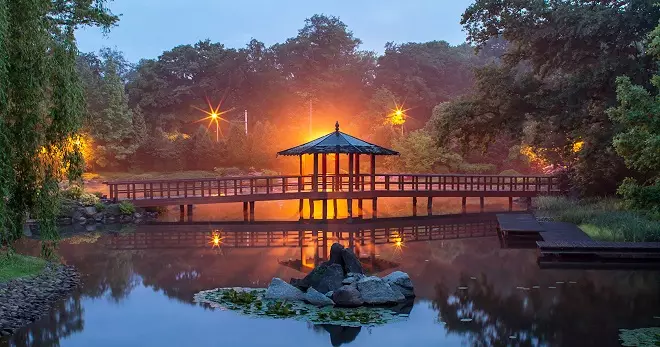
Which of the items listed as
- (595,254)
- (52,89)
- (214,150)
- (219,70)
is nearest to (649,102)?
(595,254)

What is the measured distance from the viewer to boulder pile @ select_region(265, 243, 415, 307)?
1197 cm

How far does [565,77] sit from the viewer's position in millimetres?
25312

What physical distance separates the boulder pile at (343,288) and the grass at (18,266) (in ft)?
16.7

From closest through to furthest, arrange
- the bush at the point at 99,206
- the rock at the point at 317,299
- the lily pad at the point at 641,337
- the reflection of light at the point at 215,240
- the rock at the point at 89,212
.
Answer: the lily pad at the point at 641,337 → the rock at the point at 317,299 → the reflection of light at the point at 215,240 → the rock at the point at 89,212 → the bush at the point at 99,206

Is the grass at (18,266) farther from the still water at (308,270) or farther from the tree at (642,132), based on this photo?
the tree at (642,132)

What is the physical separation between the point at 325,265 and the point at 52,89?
5960 mm

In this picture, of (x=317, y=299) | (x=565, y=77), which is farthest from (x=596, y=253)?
(x=565, y=77)

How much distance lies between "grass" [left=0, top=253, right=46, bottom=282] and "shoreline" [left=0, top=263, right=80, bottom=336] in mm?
135

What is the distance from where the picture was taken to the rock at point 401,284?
12611mm

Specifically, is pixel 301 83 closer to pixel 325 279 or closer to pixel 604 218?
pixel 604 218

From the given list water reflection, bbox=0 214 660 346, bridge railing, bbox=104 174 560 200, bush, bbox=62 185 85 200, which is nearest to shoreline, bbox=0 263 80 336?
water reflection, bbox=0 214 660 346

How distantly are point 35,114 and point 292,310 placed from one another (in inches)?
203

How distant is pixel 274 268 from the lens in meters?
15.5

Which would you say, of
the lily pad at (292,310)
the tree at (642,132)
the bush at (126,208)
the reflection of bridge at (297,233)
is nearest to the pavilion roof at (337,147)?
the reflection of bridge at (297,233)
